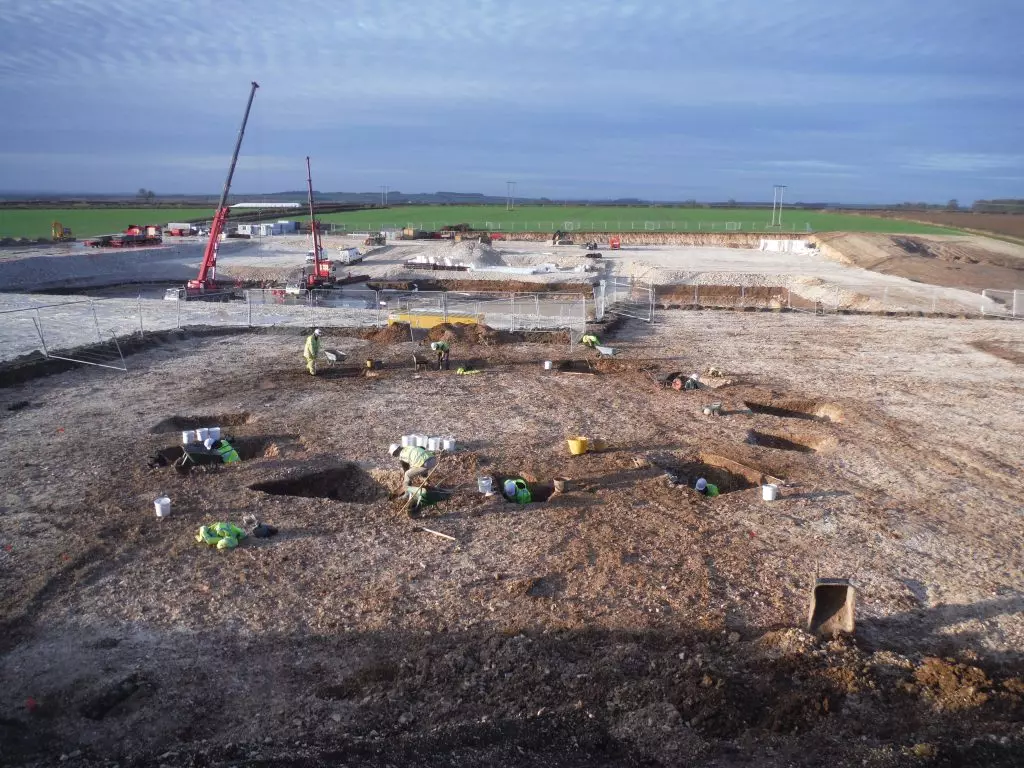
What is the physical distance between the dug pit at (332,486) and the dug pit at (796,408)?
8875mm

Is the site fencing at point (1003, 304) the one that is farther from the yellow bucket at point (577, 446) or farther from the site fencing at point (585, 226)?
the site fencing at point (585, 226)

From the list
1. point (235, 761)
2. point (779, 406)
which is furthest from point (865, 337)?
point (235, 761)

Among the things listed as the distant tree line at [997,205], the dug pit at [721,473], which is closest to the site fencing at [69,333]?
the dug pit at [721,473]

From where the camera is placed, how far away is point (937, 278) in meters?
42.3

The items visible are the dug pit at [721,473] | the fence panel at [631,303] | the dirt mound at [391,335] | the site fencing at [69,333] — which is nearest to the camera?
the dug pit at [721,473]

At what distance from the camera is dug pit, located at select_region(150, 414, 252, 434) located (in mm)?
14883

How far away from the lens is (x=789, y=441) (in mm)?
14969

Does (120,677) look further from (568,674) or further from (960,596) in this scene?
(960,596)

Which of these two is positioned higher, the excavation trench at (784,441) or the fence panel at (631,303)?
the fence panel at (631,303)

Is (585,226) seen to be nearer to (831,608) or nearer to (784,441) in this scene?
(784,441)

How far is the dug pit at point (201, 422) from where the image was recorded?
14.9 metres

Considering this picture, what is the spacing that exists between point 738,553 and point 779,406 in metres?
8.25

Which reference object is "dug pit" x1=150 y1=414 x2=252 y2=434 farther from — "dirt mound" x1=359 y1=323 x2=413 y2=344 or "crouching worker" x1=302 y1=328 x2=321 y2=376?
"dirt mound" x1=359 y1=323 x2=413 y2=344

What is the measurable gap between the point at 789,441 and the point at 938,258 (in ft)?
153
